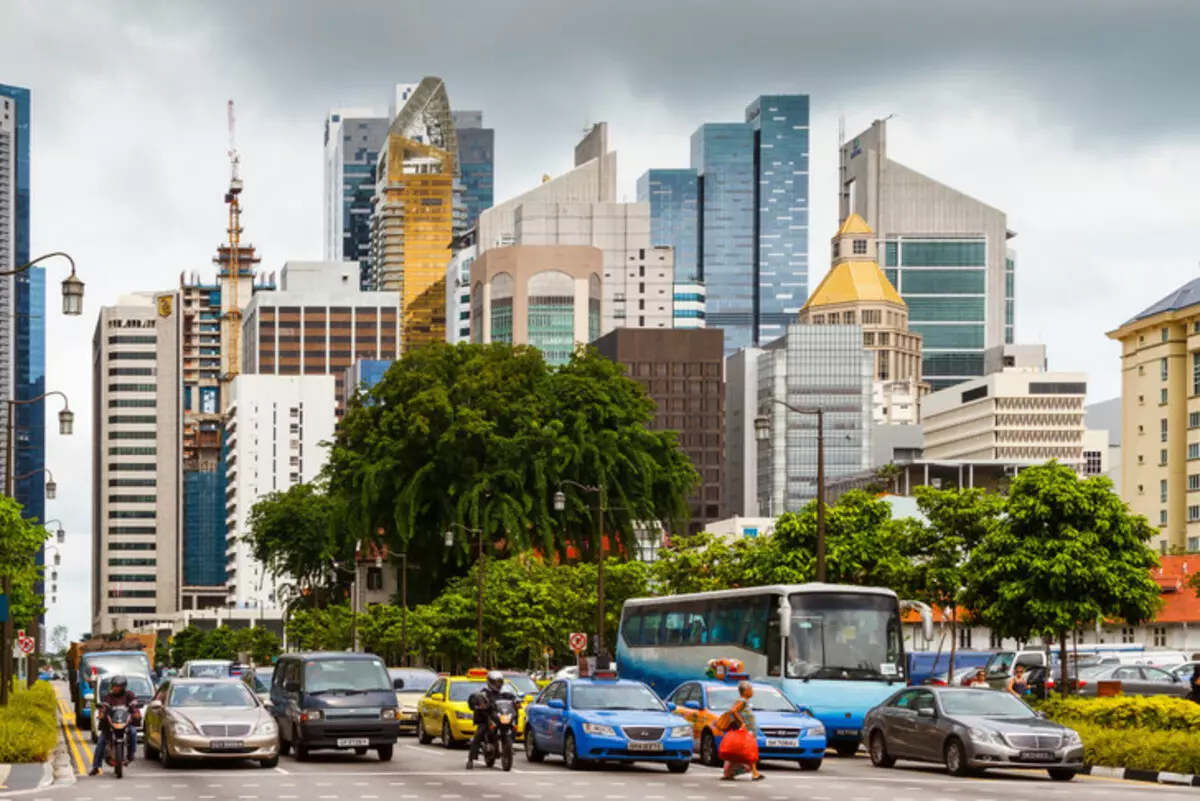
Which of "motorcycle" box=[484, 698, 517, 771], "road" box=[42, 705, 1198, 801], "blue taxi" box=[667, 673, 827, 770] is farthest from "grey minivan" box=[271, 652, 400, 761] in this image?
"blue taxi" box=[667, 673, 827, 770]

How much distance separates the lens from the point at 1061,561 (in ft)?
148

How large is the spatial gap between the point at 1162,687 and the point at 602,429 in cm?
3181

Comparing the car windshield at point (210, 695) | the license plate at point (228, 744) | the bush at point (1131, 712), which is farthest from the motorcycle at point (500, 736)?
the bush at point (1131, 712)

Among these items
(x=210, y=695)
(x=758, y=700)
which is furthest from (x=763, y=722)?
(x=210, y=695)

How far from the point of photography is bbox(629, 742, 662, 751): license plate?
A: 31109 mm

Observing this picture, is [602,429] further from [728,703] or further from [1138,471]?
[1138,471]

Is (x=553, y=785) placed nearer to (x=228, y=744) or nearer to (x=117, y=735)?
(x=228, y=744)

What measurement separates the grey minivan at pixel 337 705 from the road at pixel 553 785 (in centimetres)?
56

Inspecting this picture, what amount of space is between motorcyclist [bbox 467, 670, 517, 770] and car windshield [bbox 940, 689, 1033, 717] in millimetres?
6807

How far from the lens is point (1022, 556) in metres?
45.4

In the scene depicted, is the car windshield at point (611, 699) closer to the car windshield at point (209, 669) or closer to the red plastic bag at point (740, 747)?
the red plastic bag at point (740, 747)

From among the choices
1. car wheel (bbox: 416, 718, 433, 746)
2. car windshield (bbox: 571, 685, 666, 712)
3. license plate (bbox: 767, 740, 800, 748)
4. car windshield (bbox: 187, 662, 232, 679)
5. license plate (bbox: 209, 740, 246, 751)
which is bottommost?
car wheel (bbox: 416, 718, 433, 746)

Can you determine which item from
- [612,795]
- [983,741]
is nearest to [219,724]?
[612,795]

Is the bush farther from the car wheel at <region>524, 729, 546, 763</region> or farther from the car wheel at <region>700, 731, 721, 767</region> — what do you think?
the car wheel at <region>524, 729, 546, 763</region>
